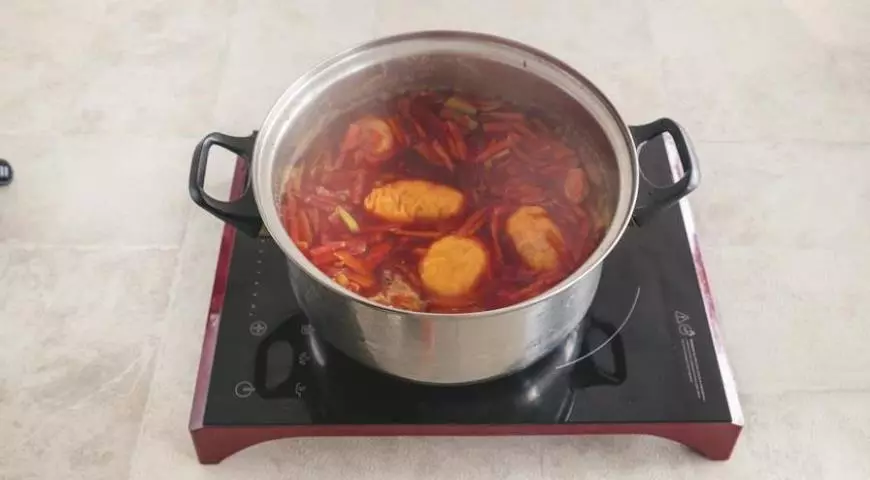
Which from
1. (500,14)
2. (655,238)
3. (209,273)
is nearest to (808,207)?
(655,238)

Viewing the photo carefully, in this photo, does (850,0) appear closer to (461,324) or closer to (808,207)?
(808,207)

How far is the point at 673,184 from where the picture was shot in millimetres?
785

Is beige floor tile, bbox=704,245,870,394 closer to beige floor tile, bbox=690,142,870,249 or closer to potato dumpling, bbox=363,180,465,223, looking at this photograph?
beige floor tile, bbox=690,142,870,249

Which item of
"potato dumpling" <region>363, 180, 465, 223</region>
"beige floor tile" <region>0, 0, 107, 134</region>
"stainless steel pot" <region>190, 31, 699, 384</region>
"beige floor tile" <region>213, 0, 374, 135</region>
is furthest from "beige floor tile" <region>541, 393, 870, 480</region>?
"beige floor tile" <region>0, 0, 107, 134</region>

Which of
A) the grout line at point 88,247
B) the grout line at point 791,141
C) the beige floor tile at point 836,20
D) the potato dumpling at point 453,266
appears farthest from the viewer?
the beige floor tile at point 836,20

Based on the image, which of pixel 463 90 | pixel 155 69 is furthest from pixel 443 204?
pixel 155 69

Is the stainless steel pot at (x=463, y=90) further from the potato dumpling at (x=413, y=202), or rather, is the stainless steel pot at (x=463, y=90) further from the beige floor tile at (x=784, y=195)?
the beige floor tile at (x=784, y=195)

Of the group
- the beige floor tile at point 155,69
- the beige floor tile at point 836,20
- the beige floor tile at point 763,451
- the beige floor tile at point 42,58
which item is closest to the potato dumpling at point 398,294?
the beige floor tile at point 763,451

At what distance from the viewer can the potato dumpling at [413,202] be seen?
0.84 m

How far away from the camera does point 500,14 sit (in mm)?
1280

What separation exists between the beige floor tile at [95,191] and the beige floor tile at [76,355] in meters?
0.03

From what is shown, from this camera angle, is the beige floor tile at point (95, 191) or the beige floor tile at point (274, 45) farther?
the beige floor tile at point (274, 45)

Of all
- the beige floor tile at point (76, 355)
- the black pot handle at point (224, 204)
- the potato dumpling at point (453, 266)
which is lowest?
the beige floor tile at point (76, 355)

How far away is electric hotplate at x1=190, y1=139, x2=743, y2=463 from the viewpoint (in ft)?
2.65
